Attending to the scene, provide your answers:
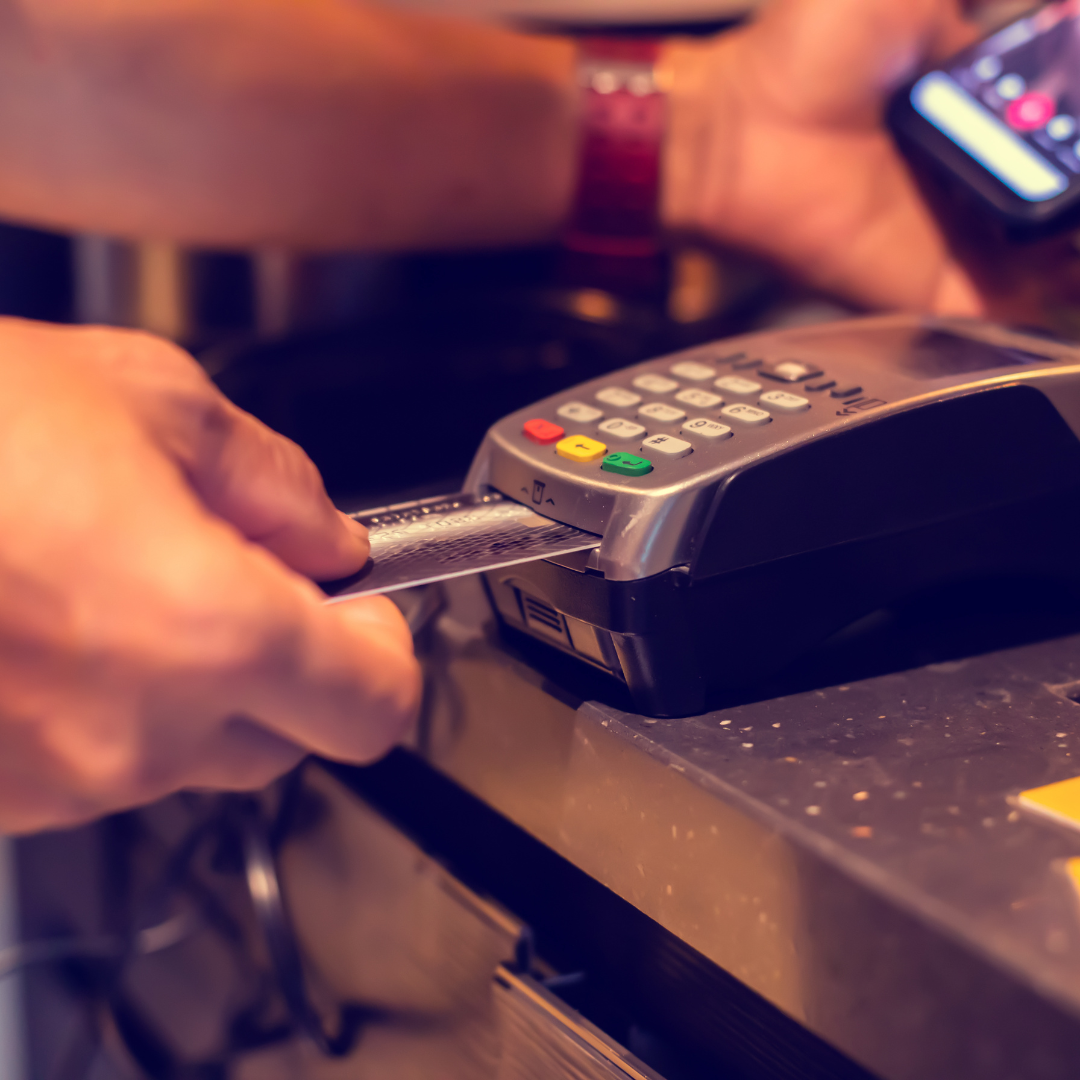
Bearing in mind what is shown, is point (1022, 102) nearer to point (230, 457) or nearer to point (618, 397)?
point (618, 397)

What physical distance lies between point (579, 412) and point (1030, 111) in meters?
0.28

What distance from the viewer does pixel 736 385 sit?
31 centimetres

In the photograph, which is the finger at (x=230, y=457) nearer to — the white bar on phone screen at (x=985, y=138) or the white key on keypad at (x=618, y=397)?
the white key on keypad at (x=618, y=397)

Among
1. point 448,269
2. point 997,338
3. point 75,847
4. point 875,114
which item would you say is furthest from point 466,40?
point 75,847

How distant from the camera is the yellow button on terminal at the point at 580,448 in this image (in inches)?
11.3

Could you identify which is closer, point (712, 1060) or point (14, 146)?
point (712, 1060)

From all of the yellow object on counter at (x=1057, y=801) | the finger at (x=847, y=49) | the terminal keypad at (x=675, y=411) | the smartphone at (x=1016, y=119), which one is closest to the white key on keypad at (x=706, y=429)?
the terminal keypad at (x=675, y=411)

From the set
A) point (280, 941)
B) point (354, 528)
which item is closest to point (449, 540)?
point (354, 528)

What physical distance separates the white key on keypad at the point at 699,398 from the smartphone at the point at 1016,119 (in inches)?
8.8

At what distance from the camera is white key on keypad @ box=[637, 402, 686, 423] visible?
0.30m

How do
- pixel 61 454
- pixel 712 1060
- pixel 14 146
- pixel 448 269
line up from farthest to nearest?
pixel 448 269
pixel 14 146
pixel 712 1060
pixel 61 454

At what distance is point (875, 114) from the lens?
60 cm

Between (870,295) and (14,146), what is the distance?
47 centimetres

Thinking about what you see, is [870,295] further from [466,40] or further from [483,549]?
[483,549]
